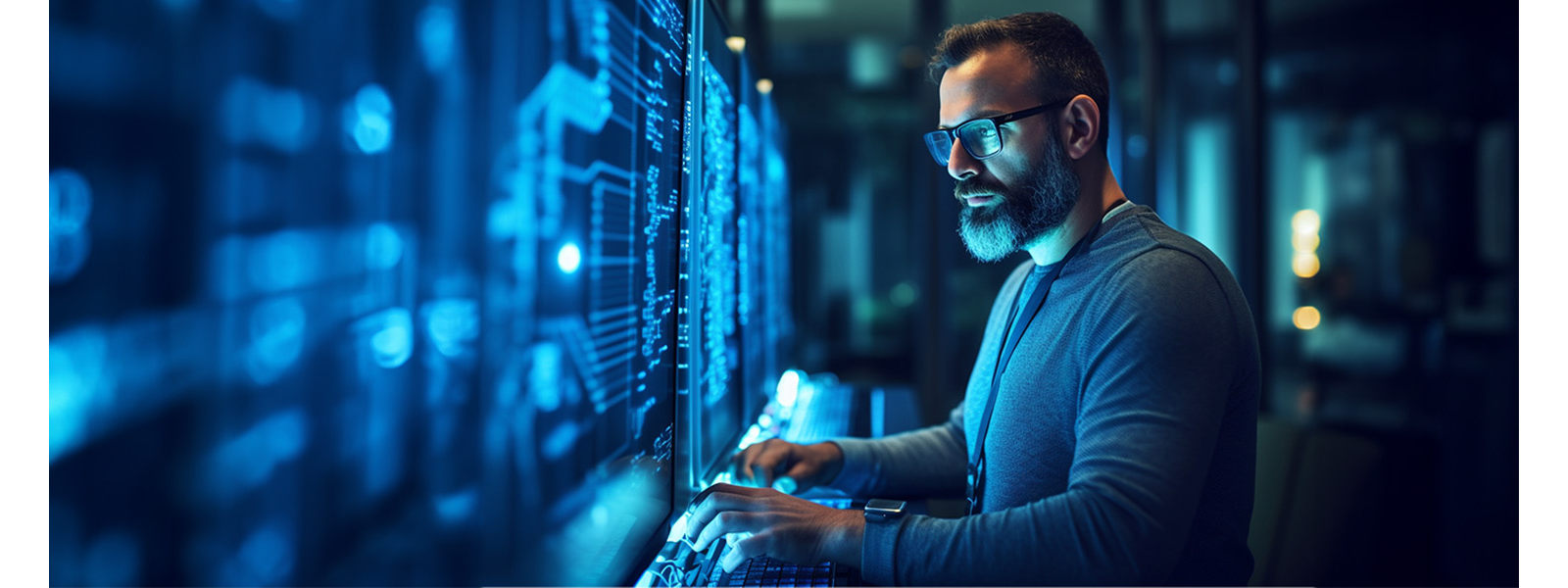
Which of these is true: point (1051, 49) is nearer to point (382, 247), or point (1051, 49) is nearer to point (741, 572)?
point (741, 572)

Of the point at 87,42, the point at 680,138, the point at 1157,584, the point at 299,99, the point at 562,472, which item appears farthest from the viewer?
the point at 680,138

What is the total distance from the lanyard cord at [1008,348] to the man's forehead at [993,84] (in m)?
0.25

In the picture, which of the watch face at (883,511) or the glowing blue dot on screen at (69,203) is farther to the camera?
the watch face at (883,511)

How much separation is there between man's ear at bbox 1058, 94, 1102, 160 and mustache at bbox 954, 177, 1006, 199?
14 cm

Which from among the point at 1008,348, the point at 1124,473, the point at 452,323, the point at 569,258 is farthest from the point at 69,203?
the point at 1008,348

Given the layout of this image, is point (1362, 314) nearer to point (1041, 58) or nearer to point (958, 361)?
point (958, 361)

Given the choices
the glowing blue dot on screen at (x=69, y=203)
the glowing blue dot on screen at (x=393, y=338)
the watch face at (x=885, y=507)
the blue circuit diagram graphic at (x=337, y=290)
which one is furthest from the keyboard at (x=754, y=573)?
the glowing blue dot on screen at (x=69, y=203)

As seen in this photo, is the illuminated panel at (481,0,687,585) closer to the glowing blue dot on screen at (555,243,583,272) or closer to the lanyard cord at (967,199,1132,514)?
the glowing blue dot on screen at (555,243,583,272)

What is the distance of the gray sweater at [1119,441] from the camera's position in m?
1.03

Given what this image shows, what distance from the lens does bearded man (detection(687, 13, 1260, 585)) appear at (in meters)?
1.04

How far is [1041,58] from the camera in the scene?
1399mm

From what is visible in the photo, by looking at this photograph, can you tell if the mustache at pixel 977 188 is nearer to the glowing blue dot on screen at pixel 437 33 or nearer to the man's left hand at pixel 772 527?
the man's left hand at pixel 772 527

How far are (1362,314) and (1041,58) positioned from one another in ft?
13.5

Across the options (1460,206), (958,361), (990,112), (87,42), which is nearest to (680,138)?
(990,112)
